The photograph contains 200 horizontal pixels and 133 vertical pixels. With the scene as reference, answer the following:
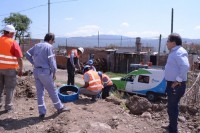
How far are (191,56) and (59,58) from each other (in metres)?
13.9

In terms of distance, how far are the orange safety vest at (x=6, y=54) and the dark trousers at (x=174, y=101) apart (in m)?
3.14

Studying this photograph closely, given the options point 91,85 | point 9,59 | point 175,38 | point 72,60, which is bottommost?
point 91,85

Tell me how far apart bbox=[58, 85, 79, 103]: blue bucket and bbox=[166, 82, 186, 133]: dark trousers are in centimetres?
265

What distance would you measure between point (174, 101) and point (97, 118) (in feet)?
5.10

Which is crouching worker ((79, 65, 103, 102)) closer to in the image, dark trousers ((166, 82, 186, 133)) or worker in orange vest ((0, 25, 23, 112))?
worker in orange vest ((0, 25, 23, 112))

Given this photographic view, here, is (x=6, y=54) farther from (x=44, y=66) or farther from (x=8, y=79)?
(x=44, y=66)

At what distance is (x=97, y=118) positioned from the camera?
22.1 ft

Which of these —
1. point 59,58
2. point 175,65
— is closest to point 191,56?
point 59,58

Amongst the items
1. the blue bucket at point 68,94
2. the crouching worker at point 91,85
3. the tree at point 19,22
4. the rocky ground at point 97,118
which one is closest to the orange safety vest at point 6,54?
the rocky ground at point 97,118

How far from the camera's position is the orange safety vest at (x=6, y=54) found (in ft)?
22.7

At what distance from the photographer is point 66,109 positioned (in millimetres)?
6980

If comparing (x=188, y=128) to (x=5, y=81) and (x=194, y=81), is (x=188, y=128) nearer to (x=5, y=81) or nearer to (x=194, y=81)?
(x=194, y=81)

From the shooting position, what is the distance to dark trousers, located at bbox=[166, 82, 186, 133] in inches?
238

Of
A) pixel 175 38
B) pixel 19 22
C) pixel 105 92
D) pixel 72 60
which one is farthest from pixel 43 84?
pixel 19 22
